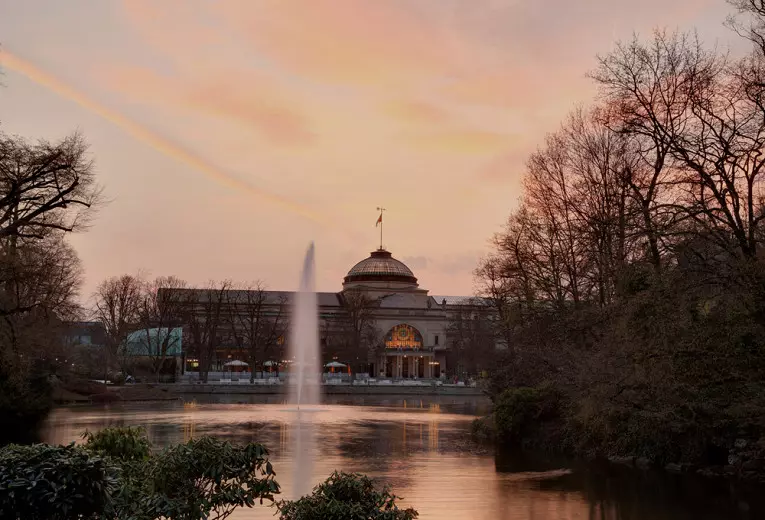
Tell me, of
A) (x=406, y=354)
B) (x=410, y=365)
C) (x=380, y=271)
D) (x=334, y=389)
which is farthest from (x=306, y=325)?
(x=380, y=271)

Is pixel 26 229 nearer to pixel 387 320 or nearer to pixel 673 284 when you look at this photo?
pixel 673 284

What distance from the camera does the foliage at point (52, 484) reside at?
25.8ft

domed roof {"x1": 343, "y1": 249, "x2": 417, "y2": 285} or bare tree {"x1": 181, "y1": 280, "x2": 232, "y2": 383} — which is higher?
domed roof {"x1": 343, "y1": 249, "x2": 417, "y2": 285}

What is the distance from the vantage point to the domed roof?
148m

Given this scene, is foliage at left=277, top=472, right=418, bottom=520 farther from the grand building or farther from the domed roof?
the domed roof

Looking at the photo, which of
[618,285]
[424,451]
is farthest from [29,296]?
[618,285]

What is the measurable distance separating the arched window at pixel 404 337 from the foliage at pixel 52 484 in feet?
395

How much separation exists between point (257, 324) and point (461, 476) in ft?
217

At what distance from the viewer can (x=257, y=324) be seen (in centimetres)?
8762

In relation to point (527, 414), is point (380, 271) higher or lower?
higher

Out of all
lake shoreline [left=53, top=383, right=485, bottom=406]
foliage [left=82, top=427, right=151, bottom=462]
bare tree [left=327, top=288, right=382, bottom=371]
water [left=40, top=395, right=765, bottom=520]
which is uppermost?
bare tree [left=327, top=288, right=382, bottom=371]

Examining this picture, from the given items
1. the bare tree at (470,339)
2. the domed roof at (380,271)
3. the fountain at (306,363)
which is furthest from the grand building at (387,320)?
the fountain at (306,363)

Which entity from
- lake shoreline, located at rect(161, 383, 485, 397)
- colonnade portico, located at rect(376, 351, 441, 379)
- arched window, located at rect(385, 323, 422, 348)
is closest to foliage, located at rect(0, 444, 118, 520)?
lake shoreline, located at rect(161, 383, 485, 397)

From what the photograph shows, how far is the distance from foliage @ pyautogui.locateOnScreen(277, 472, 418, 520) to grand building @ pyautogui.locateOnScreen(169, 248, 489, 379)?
93.6 m
